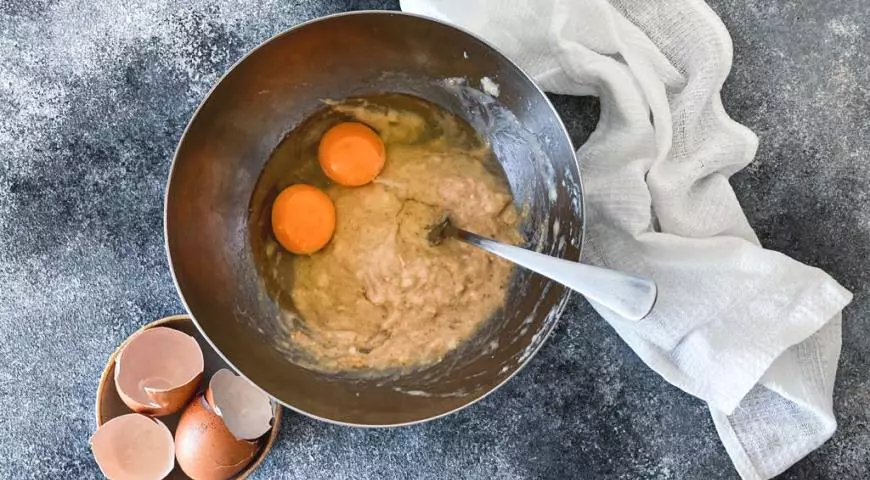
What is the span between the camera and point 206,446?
155 cm

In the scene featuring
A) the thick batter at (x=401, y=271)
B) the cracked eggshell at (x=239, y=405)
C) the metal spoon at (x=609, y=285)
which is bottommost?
the cracked eggshell at (x=239, y=405)

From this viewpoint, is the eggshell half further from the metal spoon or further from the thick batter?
the metal spoon

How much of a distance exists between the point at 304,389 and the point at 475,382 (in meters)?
0.35

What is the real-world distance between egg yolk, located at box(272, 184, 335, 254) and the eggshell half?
0.50 meters

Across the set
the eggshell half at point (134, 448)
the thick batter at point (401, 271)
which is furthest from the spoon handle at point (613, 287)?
the eggshell half at point (134, 448)

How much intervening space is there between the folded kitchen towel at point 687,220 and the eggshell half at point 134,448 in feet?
3.35

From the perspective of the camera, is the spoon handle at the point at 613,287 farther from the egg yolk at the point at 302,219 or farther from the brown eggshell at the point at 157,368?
the brown eggshell at the point at 157,368

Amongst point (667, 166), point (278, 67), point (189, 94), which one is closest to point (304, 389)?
point (278, 67)

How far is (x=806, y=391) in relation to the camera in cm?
158

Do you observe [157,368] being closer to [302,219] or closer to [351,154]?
[302,219]

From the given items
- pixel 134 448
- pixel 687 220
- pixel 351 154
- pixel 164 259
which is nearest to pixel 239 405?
pixel 134 448

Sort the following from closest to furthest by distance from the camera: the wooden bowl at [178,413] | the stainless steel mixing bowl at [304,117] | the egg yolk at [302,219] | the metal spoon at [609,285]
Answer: the metal spoon at [609,285]
the stainless steel mixing bowl at [304,117]
the egg yolk at [302,219]
the wooden bowl at [178,413]

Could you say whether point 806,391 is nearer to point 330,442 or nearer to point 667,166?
point 667,166

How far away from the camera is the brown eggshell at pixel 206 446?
155cm
